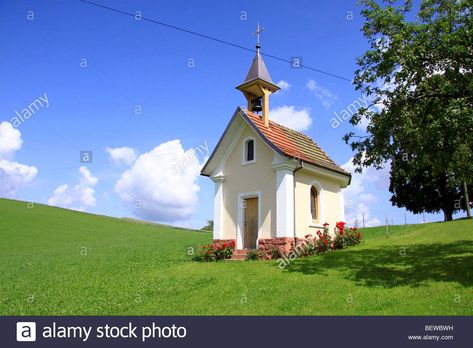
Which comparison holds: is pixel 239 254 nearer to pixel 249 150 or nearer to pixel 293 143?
pixel 249 150

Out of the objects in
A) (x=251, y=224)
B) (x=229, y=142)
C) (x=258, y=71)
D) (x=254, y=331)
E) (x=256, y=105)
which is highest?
(x=258, y=71)

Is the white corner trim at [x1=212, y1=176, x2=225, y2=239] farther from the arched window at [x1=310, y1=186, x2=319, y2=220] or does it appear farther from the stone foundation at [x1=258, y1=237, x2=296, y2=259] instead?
the arched window at [x1=310, y1=186, x2=319, y2=220]

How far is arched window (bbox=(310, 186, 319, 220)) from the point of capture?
791 inches

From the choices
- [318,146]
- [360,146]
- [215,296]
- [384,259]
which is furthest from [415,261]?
[318,146]

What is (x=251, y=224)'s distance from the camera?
63.9 feet

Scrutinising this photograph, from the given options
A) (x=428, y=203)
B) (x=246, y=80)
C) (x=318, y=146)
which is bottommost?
(x=428, y=203)

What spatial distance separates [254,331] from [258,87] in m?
15.3

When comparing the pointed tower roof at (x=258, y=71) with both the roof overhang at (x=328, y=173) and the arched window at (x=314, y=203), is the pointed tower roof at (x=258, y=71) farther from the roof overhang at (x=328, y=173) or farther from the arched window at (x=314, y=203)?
the arched window at (x=314, y=203)

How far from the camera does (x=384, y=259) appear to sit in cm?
1548

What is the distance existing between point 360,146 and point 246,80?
8.84 metres

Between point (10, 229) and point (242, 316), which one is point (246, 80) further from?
point (10, 229)

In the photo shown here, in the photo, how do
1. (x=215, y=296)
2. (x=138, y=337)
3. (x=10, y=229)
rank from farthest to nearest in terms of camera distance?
(x=10, y=229) → (x=215, y=296) → (x=138, y=337)

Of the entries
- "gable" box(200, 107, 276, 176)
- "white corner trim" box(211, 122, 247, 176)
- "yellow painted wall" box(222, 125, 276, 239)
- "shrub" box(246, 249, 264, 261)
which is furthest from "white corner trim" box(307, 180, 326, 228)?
"white corner trim" box(211, 122, 247, 176)

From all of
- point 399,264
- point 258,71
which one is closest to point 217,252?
point 399,264
